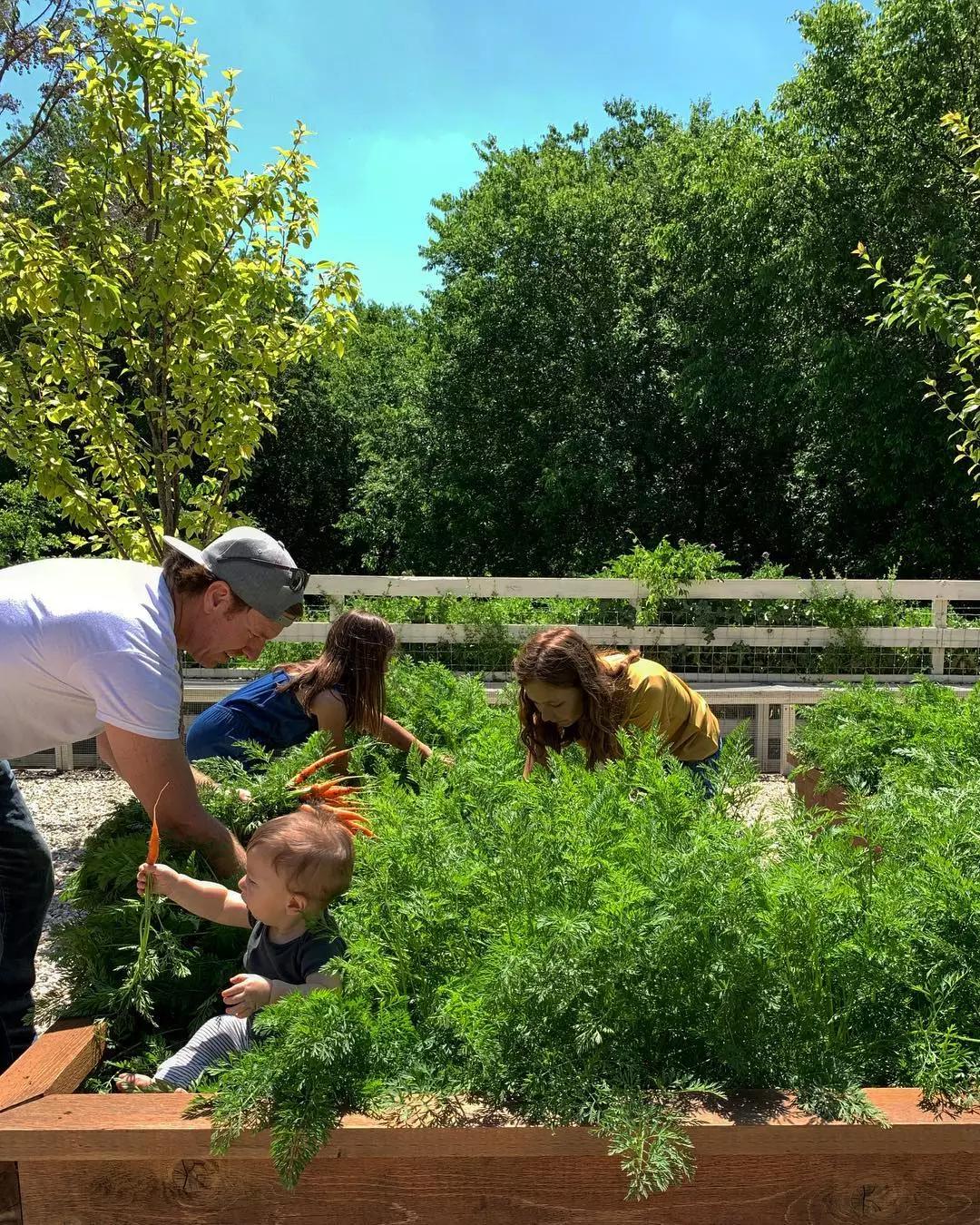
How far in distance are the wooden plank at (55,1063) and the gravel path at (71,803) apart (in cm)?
386

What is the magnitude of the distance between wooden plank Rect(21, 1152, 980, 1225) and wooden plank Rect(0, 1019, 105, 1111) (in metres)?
0.29

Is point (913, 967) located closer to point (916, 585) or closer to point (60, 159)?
point (60, 159)

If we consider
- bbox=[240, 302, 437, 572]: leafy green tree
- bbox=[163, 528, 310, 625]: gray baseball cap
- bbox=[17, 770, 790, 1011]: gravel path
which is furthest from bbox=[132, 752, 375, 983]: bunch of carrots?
bbox=[240, 302, 437, 572]: leafy green tree

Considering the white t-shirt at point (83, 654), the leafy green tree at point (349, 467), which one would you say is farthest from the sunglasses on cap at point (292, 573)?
the leafy green tree at point (349, 467)

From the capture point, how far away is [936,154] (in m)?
17.5

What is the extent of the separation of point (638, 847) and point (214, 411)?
17.6 feet

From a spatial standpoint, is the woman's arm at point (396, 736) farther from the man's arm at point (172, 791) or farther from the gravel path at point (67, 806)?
the gravel path at point (67, 806)

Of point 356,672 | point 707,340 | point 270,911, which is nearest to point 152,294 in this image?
point 356,672

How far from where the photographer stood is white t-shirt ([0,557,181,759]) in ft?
8.14

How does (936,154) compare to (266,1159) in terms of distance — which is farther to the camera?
(936,154)

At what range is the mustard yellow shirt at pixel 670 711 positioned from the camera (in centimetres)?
401

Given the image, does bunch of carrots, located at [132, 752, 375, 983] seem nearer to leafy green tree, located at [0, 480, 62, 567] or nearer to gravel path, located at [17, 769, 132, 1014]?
gravel path, located at [17, 769, 132, 1014]

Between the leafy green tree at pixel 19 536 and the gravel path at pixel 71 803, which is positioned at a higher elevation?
the leafy green tree at pixel 19 536

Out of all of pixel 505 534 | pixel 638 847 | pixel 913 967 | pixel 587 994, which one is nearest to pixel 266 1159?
pixel 587 994
